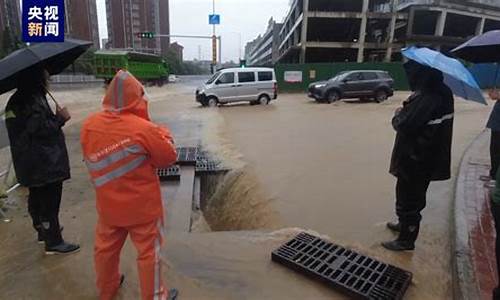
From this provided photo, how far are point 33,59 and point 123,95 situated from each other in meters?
1.24

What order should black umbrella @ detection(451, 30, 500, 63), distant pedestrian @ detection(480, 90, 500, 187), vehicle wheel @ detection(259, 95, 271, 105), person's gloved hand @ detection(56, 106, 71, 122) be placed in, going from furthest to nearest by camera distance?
1. vehicle wheel @ detection(259, 95, 271, 105)
2. distant pedestrian @ detection(480, 90, 500, 187)
3. black umbrella @ detection(451, 30, 500, 63)
4. person's gloved hand @ detection(56, 106, 71, 122)

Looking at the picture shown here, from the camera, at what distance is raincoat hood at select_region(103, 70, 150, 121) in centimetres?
229

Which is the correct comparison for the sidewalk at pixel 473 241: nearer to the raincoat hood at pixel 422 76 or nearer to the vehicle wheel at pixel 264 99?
the raincoat hood at pixel 422 76

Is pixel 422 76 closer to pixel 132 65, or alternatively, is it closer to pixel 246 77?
pixel 246 77

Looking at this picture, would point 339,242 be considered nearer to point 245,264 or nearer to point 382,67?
point 245,264

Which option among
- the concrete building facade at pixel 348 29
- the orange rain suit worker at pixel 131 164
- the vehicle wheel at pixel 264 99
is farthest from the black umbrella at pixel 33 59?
the concrete building facade at pixel 348 29

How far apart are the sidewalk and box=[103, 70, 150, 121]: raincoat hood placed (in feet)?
8.93

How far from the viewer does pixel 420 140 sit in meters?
3.11

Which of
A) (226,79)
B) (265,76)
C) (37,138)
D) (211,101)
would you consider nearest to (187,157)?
(37,138)

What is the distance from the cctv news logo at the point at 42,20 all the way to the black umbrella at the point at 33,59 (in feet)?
6.97

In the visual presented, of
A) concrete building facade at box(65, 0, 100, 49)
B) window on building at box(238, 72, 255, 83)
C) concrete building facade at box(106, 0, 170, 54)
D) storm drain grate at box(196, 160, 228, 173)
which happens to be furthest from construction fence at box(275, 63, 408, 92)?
concrete building facade at box(106, 0, 170, 54)

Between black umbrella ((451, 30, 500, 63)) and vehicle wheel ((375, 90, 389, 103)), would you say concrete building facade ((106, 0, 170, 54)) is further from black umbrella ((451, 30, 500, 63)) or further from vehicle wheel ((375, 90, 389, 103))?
black umbrella ((451, 30, 500, 63))

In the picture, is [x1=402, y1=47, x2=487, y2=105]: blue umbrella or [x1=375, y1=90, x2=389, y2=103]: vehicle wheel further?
[x1=375, y1=90, x2=389, y2=103]: vehicle wheel

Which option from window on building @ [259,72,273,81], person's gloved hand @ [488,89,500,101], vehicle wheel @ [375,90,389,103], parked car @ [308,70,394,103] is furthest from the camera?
vehicle wheel @ [375,90,389,103]
